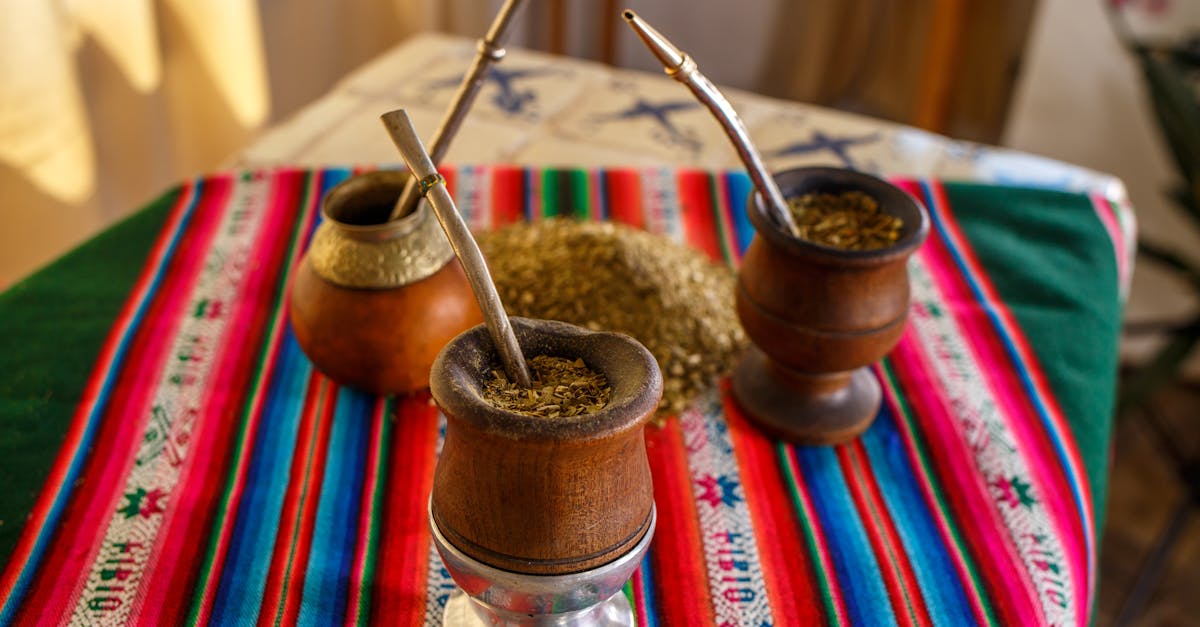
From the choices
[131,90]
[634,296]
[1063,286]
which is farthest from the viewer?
[131,90]

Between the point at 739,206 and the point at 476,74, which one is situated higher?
the point at 476,74

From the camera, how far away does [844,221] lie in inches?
30.7

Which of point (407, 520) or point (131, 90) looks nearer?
point (407, 520)

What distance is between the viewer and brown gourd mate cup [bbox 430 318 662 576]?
52 centimetres

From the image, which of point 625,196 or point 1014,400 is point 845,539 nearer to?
A: point 1014,400

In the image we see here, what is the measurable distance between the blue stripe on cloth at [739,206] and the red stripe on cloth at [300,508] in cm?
47

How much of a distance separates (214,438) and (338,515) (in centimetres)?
14

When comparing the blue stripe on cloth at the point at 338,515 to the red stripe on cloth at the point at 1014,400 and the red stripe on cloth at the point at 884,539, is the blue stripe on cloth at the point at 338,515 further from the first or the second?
the red stripe on cloth at the point at 1014,400

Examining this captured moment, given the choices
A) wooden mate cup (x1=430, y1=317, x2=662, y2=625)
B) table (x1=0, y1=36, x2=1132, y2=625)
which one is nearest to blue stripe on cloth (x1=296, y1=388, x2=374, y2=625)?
table (x1=0, y1=36, x2=1132, y2=625)

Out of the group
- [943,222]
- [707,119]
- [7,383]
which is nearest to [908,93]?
[707,119]

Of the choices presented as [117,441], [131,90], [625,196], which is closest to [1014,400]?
[625,196]

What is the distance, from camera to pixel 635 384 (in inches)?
21.8

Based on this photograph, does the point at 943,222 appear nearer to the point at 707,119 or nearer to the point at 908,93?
the point at 707,119

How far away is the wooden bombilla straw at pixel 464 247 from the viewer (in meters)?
0.59
